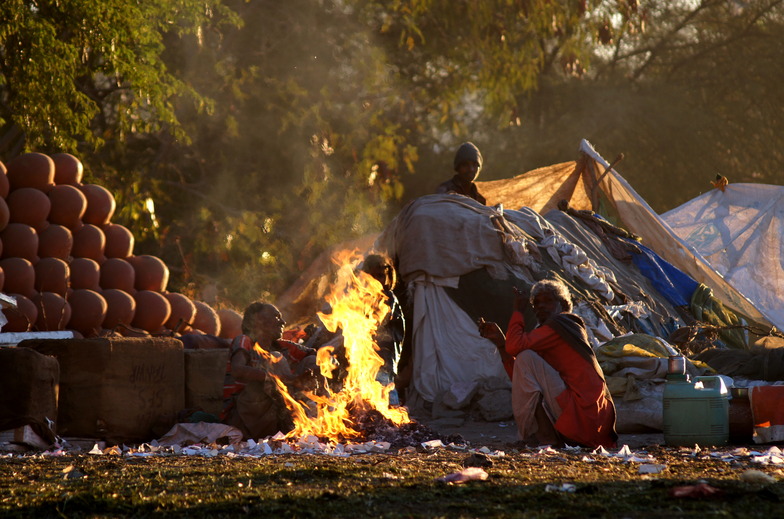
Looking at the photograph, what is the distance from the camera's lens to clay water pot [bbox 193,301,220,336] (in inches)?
480

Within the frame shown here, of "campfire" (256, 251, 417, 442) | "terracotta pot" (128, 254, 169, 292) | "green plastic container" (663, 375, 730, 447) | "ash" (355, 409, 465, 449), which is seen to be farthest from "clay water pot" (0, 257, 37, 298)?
"green plastic container" (663, 375, 730, 447)

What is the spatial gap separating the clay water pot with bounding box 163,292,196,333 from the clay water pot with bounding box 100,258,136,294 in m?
0.51

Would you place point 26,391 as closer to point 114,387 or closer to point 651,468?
point 114,387

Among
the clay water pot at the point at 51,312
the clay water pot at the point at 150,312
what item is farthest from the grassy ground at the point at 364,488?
the clay water pot at the point at 150,312

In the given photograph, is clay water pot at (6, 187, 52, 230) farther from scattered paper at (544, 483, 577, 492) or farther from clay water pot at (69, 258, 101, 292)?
scattered paper at (544, 483, 577, 492)

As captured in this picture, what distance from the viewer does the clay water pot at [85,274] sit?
1104 centimetres

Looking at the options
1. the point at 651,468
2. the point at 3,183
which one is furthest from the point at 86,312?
the point at 651,468

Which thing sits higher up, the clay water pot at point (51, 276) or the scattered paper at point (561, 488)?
the clay water pot at point (51, 276)

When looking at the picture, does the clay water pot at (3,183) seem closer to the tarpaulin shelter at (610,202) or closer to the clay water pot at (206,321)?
the clay water pot at (206,321)

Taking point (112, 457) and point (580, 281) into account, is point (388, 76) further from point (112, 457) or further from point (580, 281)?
point (112, 457)

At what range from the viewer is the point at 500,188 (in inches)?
591

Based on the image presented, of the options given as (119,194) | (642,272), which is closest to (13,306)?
(642,272)

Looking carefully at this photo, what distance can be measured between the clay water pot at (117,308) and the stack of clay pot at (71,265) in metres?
0.01

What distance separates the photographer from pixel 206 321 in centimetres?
1225
